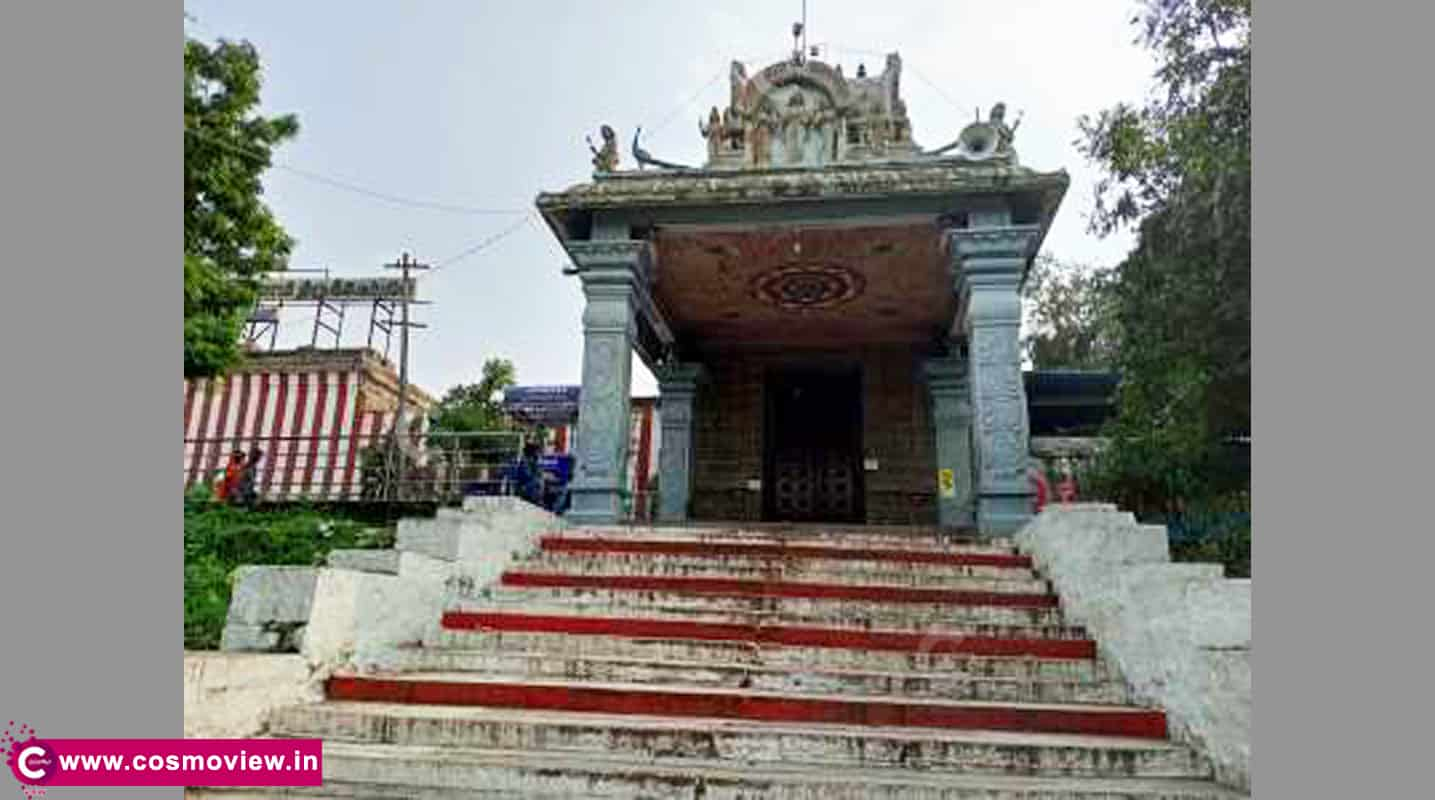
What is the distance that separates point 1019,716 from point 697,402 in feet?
28.0

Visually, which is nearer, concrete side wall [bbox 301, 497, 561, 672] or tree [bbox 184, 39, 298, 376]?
concrete side wall [bbox 301, 497, 561, 672]

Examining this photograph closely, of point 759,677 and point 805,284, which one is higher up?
point 805,284

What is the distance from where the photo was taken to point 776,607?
5.08 m

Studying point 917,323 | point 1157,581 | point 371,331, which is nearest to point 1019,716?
point 1157,581

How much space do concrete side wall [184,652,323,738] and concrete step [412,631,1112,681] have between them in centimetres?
82

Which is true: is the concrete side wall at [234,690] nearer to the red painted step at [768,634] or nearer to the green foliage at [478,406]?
the red painted step at [768,634]

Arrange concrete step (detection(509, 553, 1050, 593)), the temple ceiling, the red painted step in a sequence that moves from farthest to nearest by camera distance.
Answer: the temple ceiling → concrete step (detection(509, 553, 1050, 593)) → the red painted step

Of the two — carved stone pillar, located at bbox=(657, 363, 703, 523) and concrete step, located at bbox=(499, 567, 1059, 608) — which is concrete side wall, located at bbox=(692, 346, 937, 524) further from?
concrete step, located at bbox=(499, 567, 1059, 608)

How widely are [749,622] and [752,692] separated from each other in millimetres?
882

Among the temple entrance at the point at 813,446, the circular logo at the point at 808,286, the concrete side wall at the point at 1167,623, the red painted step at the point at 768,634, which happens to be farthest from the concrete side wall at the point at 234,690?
the temple entrance at the point at 813,446

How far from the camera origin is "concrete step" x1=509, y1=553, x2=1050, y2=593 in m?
5.47
